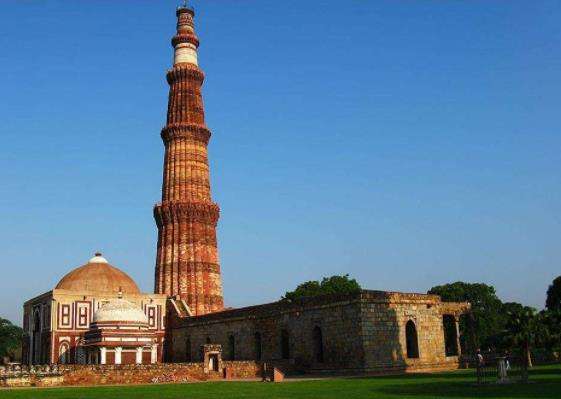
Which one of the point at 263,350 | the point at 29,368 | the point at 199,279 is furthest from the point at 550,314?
the point at 199,279

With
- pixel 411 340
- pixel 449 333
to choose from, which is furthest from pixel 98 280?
pixel 449 333

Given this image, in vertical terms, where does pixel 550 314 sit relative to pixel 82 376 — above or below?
above

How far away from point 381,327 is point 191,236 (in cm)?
2423

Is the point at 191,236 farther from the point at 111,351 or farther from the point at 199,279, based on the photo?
the point at 111,351

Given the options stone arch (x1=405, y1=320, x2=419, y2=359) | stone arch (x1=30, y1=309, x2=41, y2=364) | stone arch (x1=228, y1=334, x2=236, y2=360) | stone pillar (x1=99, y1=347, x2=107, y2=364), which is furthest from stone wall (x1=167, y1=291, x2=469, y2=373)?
stone arch (x1=30, y1=309, x2=41, y2=364)

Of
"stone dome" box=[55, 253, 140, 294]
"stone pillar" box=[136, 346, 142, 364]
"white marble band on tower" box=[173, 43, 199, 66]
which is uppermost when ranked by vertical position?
"white marble band on tower" box=[173, 43, 199, 66]

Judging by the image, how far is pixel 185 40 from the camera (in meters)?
57.5

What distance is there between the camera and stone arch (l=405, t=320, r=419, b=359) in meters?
34.1

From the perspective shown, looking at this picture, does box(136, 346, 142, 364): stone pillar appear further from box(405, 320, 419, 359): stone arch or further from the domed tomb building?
box(405, 320, 419, 359): stone arch

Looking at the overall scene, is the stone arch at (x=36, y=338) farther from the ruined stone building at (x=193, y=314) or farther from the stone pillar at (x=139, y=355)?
the stone pillar at (x=139, y=355)

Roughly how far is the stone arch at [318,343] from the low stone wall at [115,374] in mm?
3174

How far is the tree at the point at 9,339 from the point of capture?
72.5 metres

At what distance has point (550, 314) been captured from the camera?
26.5 metres

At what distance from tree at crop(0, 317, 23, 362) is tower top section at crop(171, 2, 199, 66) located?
129 ft
